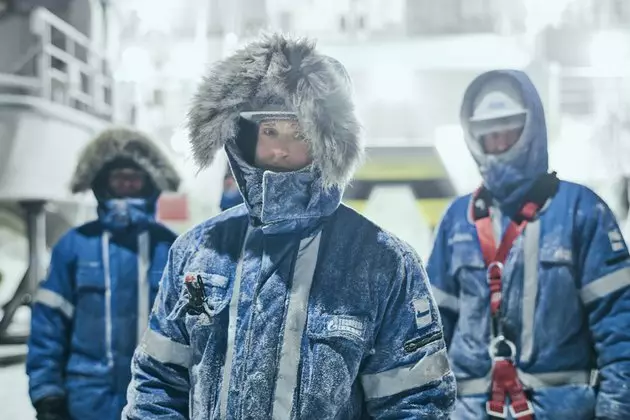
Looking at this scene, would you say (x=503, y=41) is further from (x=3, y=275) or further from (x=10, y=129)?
(x=3, y=275)

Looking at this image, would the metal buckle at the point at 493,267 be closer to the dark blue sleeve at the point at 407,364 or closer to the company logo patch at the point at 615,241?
the company logo patch at the point at 615,241

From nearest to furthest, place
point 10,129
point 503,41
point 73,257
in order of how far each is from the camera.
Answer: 1. point 73,257
2. point 10,129
3. point 503,41

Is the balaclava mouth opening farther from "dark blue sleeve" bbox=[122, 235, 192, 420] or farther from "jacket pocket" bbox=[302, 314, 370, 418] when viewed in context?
"jacket pocket" bbox=[302, 314, 370, 418]

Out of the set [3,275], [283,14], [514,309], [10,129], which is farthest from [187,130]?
[283,14]

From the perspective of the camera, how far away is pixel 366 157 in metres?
0.88

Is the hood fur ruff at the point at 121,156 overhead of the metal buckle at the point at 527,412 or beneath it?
overhead

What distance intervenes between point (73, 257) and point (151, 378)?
92 centimetres

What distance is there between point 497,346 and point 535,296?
0.42 ft

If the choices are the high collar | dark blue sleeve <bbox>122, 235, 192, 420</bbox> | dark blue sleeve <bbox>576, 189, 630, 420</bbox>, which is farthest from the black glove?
dark blue sleeve <bbox>576, 189, 630, 420</bbox>

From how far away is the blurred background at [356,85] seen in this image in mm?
2529

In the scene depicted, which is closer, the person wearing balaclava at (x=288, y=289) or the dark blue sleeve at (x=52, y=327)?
the person wearing balaclava at (x=288, y=289)

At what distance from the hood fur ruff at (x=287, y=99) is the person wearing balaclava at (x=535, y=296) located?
65cm

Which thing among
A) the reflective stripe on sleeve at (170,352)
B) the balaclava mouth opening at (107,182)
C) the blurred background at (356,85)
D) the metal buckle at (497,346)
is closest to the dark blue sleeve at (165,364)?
the reflective stripe on sleeve at (170,352)

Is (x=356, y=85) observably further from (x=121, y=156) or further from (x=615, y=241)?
(x=615, y=241)
